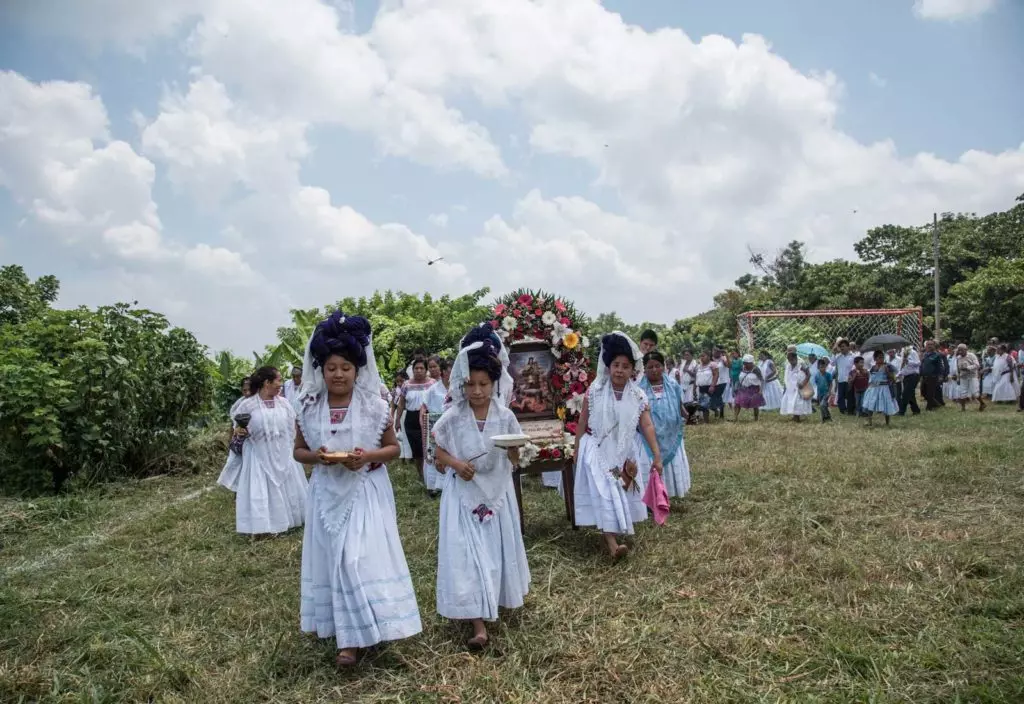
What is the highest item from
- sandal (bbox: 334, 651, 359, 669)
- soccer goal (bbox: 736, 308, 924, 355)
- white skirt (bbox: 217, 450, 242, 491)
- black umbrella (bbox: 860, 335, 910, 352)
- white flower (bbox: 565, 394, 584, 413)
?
soccer goal (bbox: 736, 308, 924, 355)

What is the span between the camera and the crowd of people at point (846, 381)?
1630cm

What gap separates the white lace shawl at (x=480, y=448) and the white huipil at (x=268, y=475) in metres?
3.78

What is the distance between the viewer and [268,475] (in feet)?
26.8

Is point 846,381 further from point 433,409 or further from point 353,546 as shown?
point 353,546

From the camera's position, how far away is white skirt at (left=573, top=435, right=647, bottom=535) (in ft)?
20.6

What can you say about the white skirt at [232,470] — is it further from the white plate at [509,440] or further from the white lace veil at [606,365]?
the white plate at [509,440]

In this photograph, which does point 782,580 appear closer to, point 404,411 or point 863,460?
point 863,460

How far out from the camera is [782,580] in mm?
5465

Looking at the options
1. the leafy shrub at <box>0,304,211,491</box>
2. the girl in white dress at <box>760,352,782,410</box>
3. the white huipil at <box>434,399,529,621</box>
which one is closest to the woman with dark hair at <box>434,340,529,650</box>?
the white huipil at <box>434,399,529,621</box>

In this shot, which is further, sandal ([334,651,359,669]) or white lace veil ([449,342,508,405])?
white lace veil ([449,342,508,405])

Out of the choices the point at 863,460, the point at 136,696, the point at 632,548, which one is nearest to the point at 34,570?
the point at 136,696

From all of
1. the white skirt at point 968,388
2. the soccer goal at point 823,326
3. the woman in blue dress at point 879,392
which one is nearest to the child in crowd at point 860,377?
the woman in blue dress at point 879,392

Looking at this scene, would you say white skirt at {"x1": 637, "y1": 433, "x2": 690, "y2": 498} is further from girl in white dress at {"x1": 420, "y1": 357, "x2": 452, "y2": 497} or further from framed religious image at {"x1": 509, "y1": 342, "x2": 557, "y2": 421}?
girl in white dress at {"x1": 420, "y1": 357, "x2": 452, "y2": 497}

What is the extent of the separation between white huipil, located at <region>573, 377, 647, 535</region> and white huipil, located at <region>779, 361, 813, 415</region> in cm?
1126
